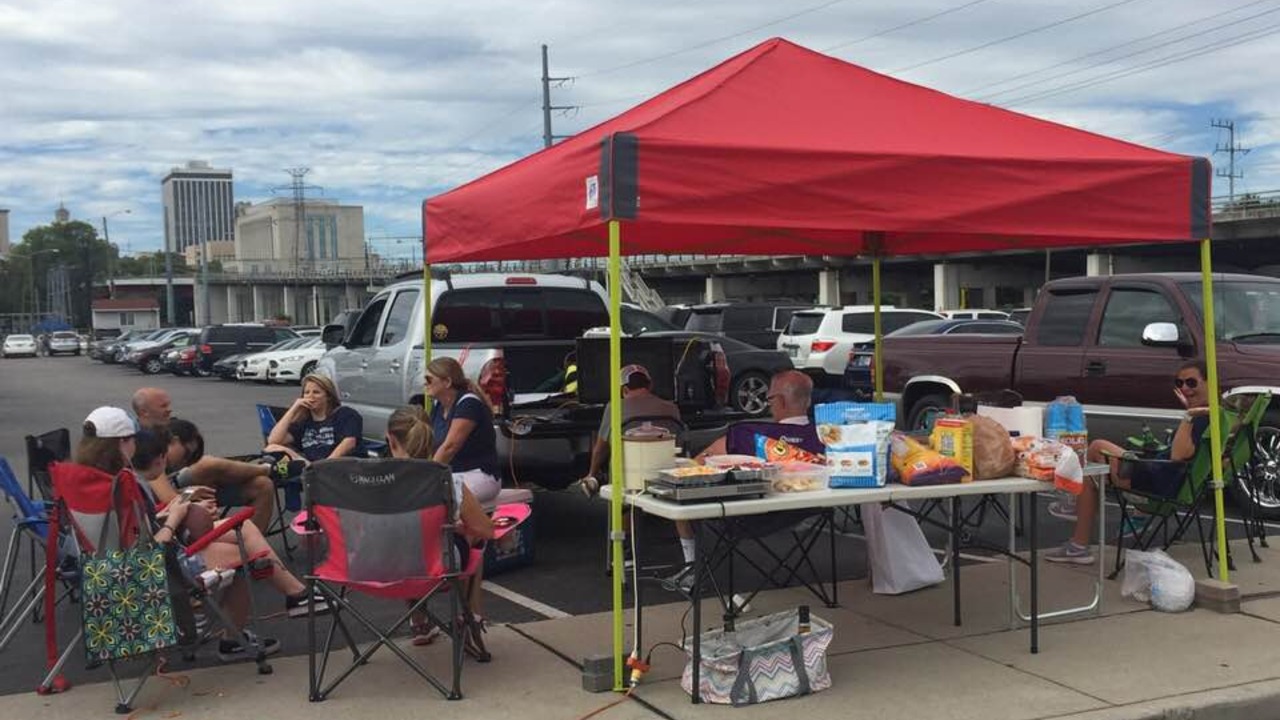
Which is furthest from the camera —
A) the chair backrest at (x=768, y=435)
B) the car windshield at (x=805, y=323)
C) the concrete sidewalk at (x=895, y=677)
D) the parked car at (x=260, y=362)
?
the parked car at (x=260, y=362)

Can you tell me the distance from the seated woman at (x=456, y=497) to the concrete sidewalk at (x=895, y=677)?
21cm

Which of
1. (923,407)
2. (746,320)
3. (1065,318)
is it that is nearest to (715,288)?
(746,320)

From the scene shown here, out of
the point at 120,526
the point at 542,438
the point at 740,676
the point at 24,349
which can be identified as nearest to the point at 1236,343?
the point at 542,438

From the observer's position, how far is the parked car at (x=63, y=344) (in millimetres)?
77875

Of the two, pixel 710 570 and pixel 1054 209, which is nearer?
pixel 710 570

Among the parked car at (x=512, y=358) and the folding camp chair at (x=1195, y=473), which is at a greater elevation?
the parked car at (x=512, y=358)

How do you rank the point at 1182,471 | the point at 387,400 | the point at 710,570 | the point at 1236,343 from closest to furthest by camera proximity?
the point at 710,570 < the point at 1182,471 < the point at 1236,343 < the point at 387,400

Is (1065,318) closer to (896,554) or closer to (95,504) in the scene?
(896,554)

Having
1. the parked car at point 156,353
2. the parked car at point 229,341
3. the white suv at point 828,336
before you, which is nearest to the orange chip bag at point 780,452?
the white suv at point 828,336

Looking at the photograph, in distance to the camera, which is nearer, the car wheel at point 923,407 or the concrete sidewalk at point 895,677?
the concrete sidewalk at point 895,677

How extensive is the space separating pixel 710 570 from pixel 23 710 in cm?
307

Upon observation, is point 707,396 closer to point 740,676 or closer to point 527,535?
point 527,535

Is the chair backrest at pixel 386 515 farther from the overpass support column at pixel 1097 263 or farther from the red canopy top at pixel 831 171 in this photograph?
the overpass support column at pixel 1097 263

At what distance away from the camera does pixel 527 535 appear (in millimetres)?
8008
